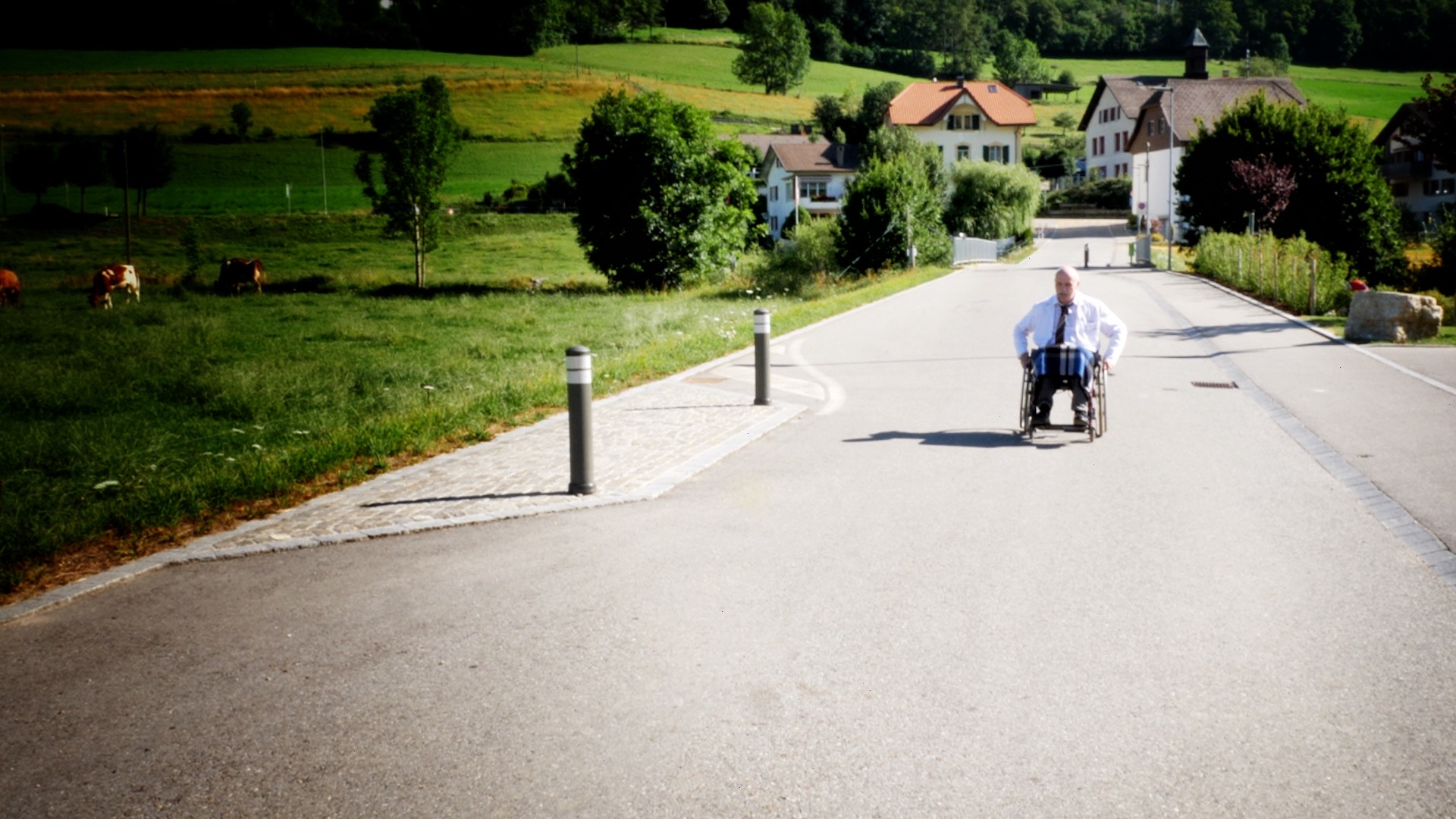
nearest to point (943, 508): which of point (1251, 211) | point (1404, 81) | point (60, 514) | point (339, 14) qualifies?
point (60, 514)

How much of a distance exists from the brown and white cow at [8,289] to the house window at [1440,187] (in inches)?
3299

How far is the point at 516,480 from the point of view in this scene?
28.8 feet

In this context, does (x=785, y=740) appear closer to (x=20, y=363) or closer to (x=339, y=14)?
(x=20, y=363)

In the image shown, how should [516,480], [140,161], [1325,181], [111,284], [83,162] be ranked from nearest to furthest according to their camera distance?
1. [516,480]
2. [111,284]
3. [1325,181]
4. [83,162]
5. [140,161]

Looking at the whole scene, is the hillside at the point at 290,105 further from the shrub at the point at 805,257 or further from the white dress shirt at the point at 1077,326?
the white dress shirt at the point at 1077,326

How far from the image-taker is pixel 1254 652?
495 centimetres

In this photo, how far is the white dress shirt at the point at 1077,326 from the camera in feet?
33.2

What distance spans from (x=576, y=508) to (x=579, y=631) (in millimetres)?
2628

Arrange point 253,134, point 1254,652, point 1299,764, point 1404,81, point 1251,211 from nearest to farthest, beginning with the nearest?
point 1299,764 → point 1254,652 → point 1251,211 → point 253,134 → point 1404,81

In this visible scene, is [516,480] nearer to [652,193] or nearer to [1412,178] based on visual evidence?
[652,193]

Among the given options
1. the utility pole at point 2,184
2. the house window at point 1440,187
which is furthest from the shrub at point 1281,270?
the house window at point 1440,187

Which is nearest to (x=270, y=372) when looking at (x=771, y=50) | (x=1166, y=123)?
(x=1166, y=123)

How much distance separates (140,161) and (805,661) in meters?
54.1

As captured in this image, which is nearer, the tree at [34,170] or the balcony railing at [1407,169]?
the tree at [34,170]
